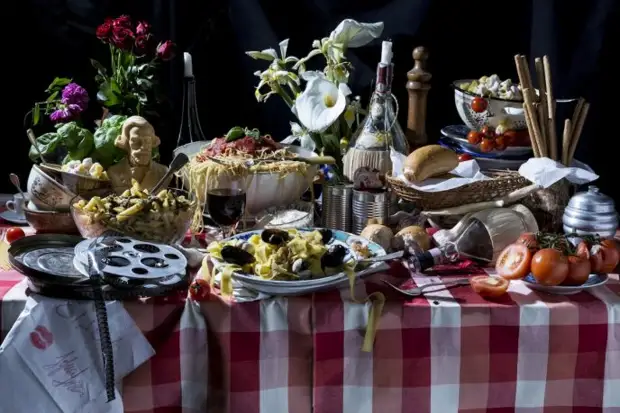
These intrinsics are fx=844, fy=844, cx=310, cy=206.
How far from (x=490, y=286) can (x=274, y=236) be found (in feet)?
1.14

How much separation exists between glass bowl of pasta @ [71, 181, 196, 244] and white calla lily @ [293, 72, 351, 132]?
380mm

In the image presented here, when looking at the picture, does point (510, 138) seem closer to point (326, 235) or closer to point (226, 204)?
point (326, 235)

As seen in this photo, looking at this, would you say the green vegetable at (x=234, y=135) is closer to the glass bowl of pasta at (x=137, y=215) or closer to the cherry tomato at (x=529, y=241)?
the glass bowl of pasta at (x=137, y=215)

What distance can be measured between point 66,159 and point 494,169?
2.85 feet

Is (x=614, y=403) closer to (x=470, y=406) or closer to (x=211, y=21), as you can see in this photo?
(x=470, y=406)

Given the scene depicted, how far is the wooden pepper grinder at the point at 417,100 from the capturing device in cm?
193

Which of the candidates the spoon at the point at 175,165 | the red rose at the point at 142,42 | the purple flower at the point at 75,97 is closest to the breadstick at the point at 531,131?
the spoon at the point at 175,165

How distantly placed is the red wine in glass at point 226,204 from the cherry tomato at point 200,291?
6.5 inches

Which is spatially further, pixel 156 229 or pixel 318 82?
pixel 318 82

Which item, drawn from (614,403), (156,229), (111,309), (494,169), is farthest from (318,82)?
(614,403)

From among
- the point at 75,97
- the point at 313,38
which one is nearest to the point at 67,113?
the point at 75,97

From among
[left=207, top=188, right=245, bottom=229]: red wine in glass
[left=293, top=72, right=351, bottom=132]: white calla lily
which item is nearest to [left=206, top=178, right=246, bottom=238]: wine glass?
[left=207, top=188, right=245, bottom=229]: red wine in glass

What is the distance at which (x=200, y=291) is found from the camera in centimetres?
129

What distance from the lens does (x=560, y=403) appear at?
1333 millimetres
